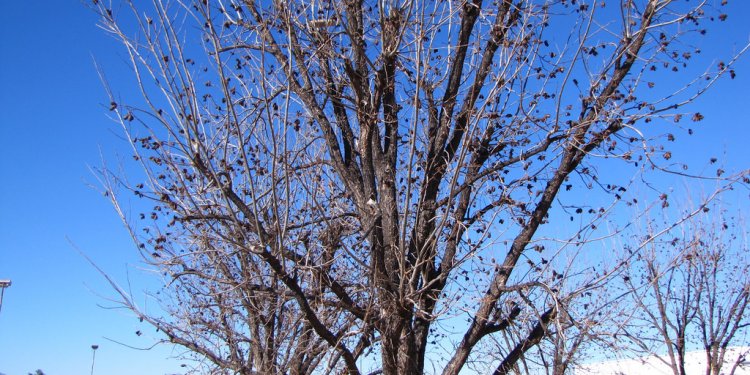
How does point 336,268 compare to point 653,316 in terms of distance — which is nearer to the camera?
point 336,268

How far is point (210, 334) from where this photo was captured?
8.95 metres

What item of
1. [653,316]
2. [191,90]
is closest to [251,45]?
[191,90]

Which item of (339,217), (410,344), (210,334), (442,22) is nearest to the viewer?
(410,344)

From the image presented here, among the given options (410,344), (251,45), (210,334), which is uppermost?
(251,45)

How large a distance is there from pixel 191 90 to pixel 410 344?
8.74ft

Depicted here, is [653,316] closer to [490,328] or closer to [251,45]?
[490,328]

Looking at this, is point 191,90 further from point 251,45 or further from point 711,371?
point 711,371

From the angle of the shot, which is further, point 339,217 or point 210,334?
point 210,334

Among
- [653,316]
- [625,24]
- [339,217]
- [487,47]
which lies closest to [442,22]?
[487,47]

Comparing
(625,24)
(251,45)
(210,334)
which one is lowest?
(210,334)

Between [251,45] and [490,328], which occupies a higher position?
[251,45]

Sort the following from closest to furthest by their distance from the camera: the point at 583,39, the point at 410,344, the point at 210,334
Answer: the point at 583,39 < the point at 410,344 < the point at 210,334

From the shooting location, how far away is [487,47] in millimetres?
6289

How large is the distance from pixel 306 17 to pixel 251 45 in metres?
0.62
